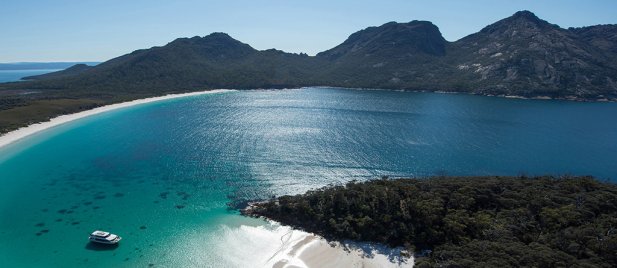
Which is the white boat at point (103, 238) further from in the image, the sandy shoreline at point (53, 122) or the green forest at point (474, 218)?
the sandy shoreline at point (53, 122)

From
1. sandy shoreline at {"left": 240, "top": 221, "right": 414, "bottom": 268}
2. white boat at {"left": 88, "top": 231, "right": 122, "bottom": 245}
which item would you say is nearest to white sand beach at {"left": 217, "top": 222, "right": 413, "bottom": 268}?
sandy shoreline at {"left": 240, "top": 221, "right": 414, "bottom": 268}

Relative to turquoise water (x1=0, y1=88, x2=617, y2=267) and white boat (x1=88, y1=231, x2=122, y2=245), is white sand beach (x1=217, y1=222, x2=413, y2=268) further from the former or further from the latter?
white boat (x1=88, y1=231, x2=122, y2=245)

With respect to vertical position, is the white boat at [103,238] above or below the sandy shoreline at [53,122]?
below

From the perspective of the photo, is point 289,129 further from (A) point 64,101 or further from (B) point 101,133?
(A) point 64,101

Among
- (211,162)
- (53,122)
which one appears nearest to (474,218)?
(211,162)

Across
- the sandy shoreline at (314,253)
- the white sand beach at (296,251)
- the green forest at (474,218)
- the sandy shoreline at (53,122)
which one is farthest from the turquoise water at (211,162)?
the green forest at (474,218)

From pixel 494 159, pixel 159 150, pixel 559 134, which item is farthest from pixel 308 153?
pixel 559 134
